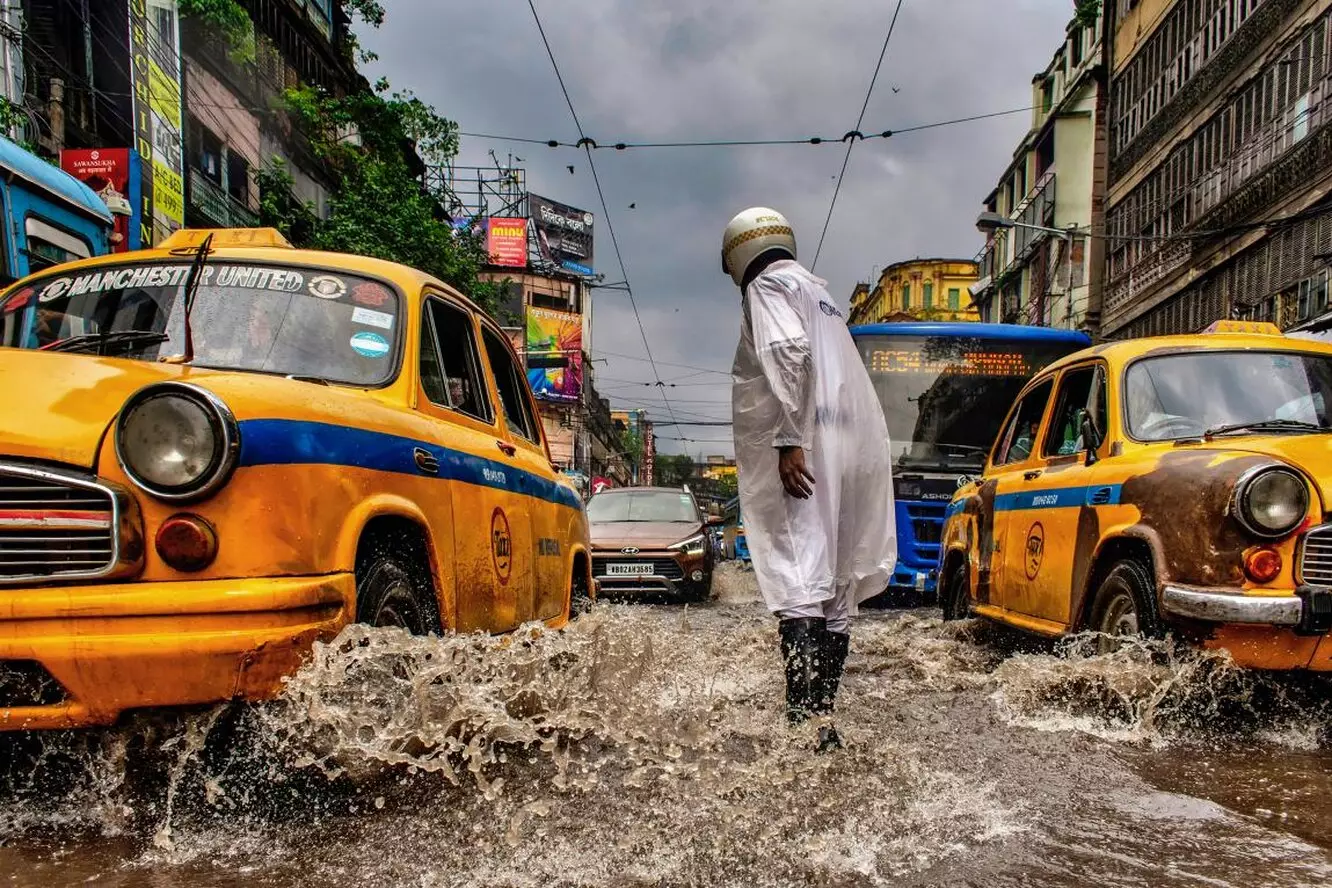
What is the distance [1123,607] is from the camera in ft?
14.1

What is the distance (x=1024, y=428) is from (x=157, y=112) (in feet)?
48.0

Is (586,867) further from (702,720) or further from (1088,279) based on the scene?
→ (1088,279)

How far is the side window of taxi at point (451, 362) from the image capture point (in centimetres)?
380

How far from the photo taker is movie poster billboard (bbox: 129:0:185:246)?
49.1 feet

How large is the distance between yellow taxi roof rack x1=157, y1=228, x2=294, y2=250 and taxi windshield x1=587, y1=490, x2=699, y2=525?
8.68m

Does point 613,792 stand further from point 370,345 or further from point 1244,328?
point 1244,328

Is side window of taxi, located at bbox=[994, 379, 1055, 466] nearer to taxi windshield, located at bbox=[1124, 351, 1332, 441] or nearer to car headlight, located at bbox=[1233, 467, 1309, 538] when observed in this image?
taxi windshield, located at bbox=[1124, 351, 1332, 441]

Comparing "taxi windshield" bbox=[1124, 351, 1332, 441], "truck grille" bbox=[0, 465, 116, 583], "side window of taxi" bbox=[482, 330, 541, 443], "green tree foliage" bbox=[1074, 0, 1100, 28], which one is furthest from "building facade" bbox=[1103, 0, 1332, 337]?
"truck grille" bbox=[0, 465, 116, 583]

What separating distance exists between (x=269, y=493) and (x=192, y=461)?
19 cm

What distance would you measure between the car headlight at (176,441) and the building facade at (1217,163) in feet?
56.7

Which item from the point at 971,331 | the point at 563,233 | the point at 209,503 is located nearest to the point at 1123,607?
the point at 209,503

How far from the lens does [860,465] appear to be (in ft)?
12.1

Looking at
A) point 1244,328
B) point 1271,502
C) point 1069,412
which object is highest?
point 1244,328

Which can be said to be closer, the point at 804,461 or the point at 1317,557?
the point at 804,461
